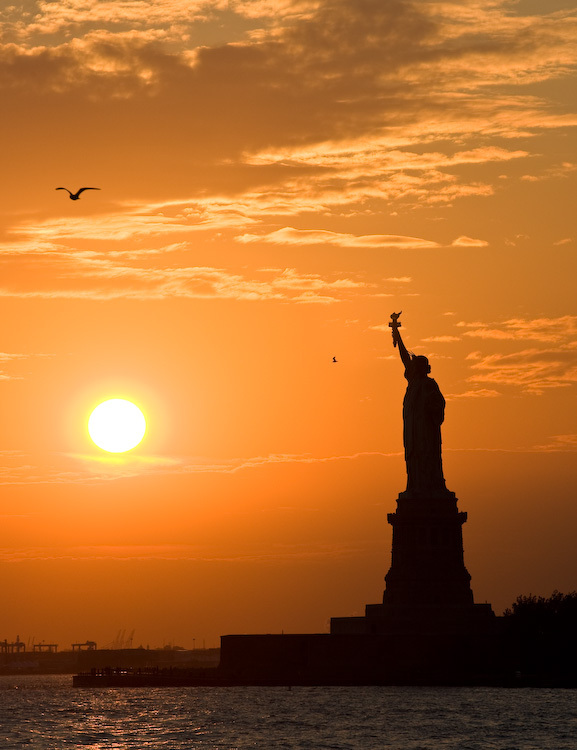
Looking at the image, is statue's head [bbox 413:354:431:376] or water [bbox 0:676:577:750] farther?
statue's head [bbox 413:354:431:376]

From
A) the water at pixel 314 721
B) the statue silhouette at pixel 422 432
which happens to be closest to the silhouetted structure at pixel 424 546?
the statue silhouette at pixel 422 432

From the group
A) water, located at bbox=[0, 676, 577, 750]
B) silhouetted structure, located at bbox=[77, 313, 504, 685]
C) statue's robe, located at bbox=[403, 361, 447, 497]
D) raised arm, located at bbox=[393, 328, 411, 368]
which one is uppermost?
raised arm, located at bbox=[393, 328, 411, 368]

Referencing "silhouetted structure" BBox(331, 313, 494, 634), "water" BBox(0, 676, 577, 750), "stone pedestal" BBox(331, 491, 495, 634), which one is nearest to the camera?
"water" BBox(0, 676, 577, 750)

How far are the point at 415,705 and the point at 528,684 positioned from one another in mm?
16078

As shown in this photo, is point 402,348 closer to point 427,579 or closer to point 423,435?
point 423,435

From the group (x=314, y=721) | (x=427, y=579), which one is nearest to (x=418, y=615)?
(x=427, y=579)

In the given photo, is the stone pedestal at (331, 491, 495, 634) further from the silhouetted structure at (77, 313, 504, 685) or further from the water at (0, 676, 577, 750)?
the water at (0, 676, 577, 750)

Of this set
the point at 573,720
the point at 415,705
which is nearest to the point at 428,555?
the point at 415,705

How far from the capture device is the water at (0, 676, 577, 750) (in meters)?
71.9

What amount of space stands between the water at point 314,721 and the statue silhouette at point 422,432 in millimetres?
14282

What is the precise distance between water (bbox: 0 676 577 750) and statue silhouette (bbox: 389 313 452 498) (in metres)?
14.3

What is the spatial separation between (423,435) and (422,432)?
0.77 ft

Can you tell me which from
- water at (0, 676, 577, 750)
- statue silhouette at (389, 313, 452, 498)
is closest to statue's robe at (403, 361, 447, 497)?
statue silhouette at (389, 313, 452, 498)

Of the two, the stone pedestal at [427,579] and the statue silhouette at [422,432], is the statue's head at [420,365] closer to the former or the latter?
the statue silhouette at [422,432]
